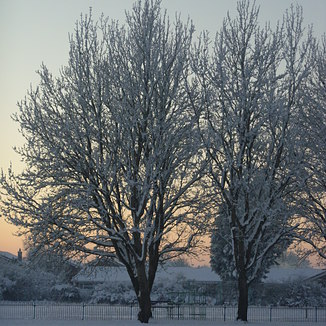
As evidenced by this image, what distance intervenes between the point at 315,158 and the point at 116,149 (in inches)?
444

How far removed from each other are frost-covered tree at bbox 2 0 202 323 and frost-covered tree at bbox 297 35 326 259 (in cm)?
670

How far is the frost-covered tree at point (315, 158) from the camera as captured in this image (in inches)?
1222

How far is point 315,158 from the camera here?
31531 millimetres

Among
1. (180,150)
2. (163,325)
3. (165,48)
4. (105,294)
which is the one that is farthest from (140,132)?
(105,294)

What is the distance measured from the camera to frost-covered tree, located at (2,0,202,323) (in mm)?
26031

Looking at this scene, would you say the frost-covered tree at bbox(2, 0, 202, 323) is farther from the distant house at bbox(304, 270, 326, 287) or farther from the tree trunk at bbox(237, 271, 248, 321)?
the distant house at bbox(304, 270, 326, 287)

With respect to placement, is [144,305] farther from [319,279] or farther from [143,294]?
[319,279]

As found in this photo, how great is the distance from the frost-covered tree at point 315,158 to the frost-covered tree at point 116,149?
22.0 feet

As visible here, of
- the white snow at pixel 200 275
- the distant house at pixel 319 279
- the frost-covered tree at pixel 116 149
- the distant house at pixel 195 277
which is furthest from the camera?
the white snow at pixel 200 275

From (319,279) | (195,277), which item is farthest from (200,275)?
(319,279)

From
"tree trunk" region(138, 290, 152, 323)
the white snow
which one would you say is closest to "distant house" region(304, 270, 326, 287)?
the white snow

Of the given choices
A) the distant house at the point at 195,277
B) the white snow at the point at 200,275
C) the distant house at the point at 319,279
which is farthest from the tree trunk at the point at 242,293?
the white snow at the point at 200,275

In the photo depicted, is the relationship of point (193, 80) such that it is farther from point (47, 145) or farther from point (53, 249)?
point (53, 249)

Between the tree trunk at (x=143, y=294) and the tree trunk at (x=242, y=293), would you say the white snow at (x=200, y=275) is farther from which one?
the tree trunk at (x=143, y=294)
